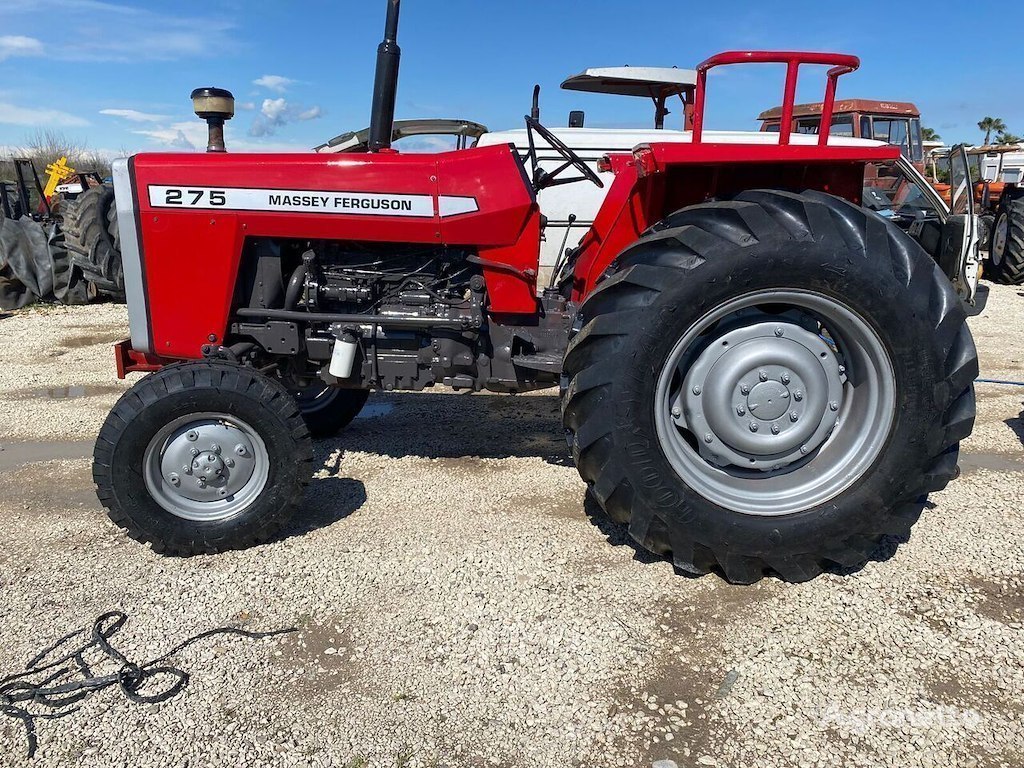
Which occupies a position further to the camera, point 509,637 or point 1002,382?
point 1002,382

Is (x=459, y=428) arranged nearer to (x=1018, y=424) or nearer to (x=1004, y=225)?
(x=1018, y=424)

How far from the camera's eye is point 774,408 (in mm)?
2604

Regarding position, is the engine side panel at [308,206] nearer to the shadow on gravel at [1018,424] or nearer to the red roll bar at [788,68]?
the red roll bar at [788,68]

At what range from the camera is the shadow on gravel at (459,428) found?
4047 millimetres

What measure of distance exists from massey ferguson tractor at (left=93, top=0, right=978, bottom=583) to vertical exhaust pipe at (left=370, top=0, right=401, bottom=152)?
0.01 m

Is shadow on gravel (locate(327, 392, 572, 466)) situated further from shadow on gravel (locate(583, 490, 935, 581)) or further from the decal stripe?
the decal stripe

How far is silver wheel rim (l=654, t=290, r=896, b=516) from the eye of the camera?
257cm

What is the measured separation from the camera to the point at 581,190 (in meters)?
8.62

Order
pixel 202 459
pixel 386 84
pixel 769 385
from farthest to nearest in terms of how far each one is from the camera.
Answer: pixel 386 84 < pixel 202 459 < pixel 769 385

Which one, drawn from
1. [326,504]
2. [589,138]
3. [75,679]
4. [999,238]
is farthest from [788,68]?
[999,238]

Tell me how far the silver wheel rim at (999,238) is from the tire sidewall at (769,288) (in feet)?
32.8

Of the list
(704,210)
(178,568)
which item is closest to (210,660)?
(178,568)

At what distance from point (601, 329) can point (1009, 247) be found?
34.6ft

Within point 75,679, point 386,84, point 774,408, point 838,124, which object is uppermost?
point 838,124
